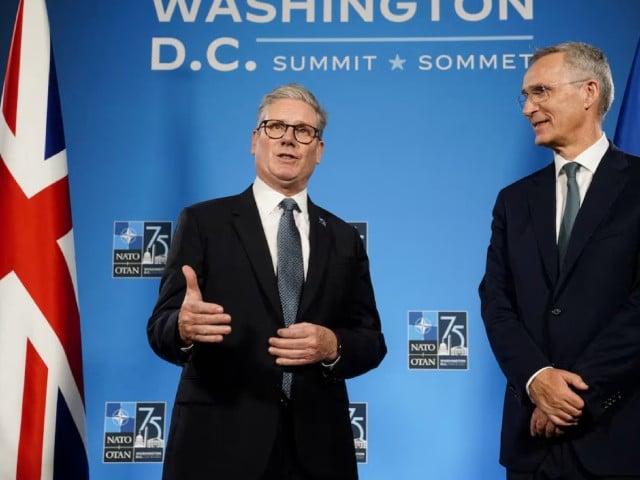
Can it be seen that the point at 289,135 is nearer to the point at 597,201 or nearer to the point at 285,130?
the point at 285,130

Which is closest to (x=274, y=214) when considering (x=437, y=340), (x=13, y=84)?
(x=13, y=84)

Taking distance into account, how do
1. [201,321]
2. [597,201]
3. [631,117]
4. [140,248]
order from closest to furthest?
[201,321], [597,201], [631,117], [140,248]

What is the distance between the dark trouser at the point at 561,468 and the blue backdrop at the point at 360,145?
4.46ft

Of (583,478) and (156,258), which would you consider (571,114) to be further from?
(156,258)

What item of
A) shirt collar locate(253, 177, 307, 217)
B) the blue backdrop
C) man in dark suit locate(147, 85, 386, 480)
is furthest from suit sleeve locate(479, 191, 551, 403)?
the blue backdrop

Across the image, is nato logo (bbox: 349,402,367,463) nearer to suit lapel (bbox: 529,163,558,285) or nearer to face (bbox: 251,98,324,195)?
face (bbox: 251,98,324,195)

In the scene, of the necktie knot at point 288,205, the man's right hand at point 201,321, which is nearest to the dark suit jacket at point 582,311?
the necktie knot at point 288,205

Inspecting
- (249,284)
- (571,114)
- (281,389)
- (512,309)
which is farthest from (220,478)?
(571,114)

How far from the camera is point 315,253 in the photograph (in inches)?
97.0

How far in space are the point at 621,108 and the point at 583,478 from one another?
1.76 meters

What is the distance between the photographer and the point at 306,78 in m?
3.78

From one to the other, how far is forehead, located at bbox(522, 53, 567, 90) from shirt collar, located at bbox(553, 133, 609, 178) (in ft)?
0.72

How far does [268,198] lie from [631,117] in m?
1.60

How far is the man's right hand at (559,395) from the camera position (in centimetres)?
208
